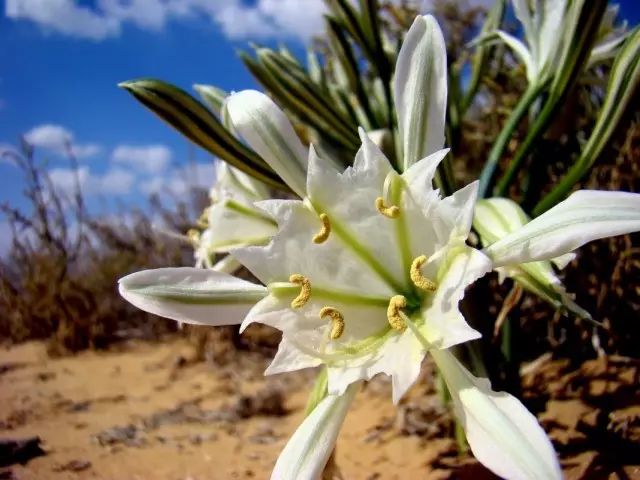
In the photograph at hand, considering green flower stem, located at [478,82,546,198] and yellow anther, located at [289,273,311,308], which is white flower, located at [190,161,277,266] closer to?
yellow anther, located at [289,273,311,308]

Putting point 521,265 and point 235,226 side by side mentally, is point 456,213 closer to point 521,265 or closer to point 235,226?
point 521,265

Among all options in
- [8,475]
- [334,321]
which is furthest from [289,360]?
[8,475]

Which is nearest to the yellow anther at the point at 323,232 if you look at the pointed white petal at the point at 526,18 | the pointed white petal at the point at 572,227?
the pointed white petal at the point at 572,227

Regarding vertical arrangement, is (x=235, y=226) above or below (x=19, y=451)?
above

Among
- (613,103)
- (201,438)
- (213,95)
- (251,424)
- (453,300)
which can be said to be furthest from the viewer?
(251,424)

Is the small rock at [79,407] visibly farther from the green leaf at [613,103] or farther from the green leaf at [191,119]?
the green leaf at [613,103]

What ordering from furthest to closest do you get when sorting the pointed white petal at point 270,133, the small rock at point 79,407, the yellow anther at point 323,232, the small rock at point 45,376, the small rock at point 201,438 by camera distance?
the small rock at point 45,376, the small rock at point 79,407, the small rock at point 201,438, the pointed white petal at point 270,133, the yellow anther at point 323,232
